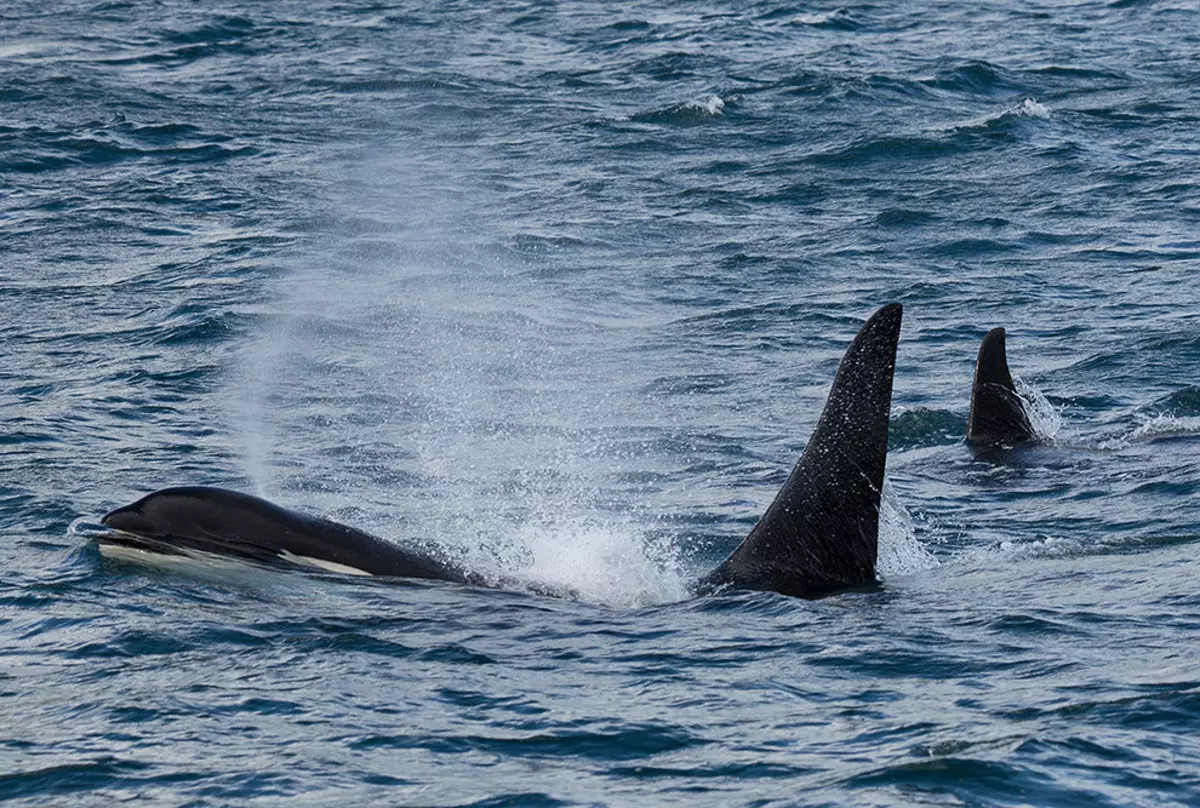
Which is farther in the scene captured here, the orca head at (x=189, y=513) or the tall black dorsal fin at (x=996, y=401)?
the tall black dorsal fin at (x=996, y=401)

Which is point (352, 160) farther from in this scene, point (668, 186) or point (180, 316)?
point (180, 316)

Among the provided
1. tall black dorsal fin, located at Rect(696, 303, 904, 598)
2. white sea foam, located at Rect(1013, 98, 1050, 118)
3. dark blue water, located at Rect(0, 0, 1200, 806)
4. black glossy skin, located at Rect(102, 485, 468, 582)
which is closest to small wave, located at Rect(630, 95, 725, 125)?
dark blue water, located at Rect(0, 0, 1200, 806)

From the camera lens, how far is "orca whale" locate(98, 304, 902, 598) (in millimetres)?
10281

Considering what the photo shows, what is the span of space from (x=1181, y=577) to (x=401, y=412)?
8091 mm

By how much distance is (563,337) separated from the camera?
19.7 metres

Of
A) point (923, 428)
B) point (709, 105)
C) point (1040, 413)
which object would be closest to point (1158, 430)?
point (1040, 413)

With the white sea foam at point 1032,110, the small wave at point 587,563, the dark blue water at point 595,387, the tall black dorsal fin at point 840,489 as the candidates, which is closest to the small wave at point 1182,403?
the dark blue water at point 595,387

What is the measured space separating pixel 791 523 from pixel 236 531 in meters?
3.07

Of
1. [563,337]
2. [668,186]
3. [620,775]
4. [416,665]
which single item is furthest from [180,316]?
[620,775]

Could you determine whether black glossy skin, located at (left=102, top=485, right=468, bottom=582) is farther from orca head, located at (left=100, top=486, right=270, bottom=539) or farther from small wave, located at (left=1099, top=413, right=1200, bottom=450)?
small wave, located at (left=1099, top=413, right=1200, bottom=450)

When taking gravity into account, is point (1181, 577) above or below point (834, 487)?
below

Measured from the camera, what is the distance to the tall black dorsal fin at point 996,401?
15.9 metres

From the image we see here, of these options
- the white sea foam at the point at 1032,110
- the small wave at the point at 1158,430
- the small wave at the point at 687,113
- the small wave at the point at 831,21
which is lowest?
the small wave at the point at 1158,430

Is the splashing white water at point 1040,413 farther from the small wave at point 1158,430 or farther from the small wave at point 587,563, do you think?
the small wave at point 587,563
